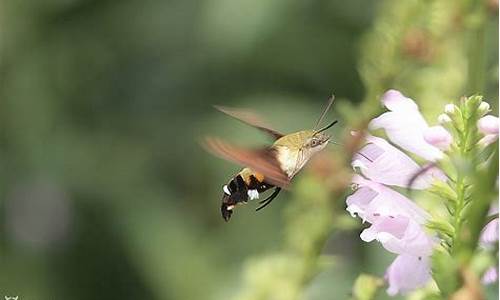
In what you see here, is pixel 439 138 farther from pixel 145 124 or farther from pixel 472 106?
pixel 145 124

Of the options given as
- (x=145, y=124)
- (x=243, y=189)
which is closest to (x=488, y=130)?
(x=243, y=189)

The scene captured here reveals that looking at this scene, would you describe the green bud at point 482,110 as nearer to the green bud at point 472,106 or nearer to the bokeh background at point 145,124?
the green bud at point 472,106

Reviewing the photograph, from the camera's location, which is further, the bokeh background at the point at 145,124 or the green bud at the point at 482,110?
the bokeh background at the point at 145,124

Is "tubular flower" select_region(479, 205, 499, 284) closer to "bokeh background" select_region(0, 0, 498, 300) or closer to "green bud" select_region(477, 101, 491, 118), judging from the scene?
"green bud" select_region(477, 101, 491, 118)

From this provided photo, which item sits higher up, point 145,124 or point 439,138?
point 145,124

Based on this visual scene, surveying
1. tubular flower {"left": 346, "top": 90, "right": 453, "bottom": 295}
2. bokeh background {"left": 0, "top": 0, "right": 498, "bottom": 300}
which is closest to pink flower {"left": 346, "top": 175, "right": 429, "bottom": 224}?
tubular flower {"left": 346, "top": 90, "right": 453, "bottom": 295}

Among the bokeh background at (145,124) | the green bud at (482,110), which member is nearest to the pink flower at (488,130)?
the green bud at (482,110)
